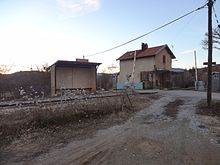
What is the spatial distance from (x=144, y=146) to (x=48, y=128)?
13.7 feet

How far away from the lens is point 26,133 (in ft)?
30.7

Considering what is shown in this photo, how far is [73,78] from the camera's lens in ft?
93.9

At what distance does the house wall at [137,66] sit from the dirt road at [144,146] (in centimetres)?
3102

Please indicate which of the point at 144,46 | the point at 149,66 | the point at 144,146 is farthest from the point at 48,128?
the point at 144,46

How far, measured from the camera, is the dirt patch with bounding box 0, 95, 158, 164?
762cm

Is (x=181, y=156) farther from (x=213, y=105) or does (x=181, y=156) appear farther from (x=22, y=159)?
(x=213, y=105)

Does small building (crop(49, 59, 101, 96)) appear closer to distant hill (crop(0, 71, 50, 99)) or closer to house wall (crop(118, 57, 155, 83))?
distant hill (crop(0, 71, 50, 99))

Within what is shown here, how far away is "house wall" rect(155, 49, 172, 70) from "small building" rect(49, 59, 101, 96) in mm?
14884

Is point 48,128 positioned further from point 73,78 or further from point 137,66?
point 137,66

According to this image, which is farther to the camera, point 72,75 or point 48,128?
point 72,75

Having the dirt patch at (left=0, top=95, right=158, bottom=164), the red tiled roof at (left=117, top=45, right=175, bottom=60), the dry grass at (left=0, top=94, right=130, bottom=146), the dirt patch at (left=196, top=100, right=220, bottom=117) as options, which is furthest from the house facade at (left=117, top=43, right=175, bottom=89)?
the dirt patch at (left=0, top=95, right=158, bottom=164)

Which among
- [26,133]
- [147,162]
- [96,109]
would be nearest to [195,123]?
[96,109]

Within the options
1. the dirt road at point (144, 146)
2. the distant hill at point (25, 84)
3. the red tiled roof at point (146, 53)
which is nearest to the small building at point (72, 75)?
the distant hill at point (25, 84)

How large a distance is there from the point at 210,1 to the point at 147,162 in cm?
1267
